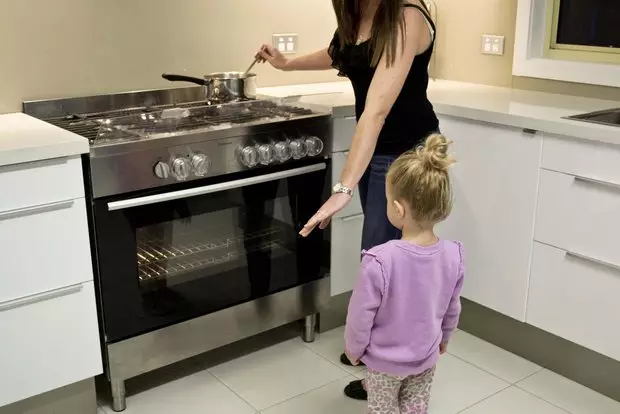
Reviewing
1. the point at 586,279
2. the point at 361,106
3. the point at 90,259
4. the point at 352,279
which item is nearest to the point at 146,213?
the point at 90,259

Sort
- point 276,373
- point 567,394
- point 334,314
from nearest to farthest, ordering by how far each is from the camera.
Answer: point 567,394, point 276,373, point 334,314

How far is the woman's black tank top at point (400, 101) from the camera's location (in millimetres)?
1938

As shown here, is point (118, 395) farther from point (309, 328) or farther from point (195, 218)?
point (309, 328)

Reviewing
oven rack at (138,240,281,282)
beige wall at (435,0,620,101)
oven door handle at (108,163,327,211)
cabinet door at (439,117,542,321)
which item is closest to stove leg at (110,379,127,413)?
oven rack at (138,240,281,282)

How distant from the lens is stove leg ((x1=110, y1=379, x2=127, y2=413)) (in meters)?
2.15

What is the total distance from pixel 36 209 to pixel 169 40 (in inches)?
39.5

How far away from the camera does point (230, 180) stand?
2.19 metres

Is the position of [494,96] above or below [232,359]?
above

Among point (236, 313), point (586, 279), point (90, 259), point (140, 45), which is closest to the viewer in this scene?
point (90, 259)

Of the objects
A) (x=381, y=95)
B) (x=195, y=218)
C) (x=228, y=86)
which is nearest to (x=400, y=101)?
(x=381, y=95)

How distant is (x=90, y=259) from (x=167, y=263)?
→ 0.29 m

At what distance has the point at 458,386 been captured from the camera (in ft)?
7.70

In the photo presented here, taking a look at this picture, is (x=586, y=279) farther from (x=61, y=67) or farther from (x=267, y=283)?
(x=61, y=67)

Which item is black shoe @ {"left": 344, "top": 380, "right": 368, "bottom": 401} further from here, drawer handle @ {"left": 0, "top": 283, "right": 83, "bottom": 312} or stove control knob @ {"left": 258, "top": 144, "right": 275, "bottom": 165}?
drawer handle @ {"left": 0, "top": 283, "right": 83, "bottom": 312}
